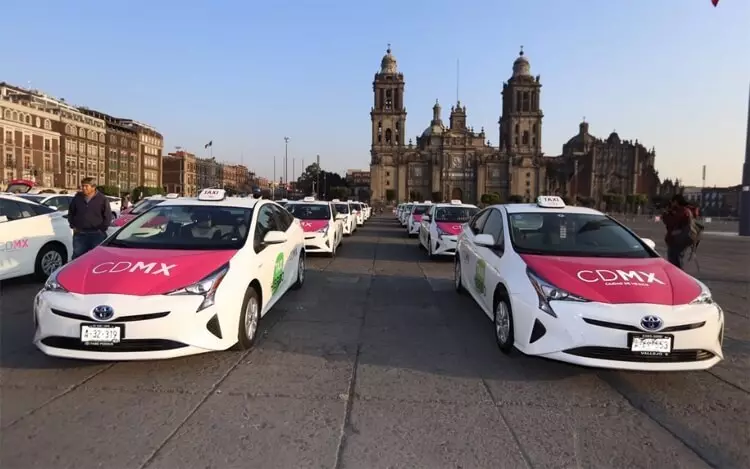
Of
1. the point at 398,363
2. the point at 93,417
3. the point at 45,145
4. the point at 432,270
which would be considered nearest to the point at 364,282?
the point at 432,270

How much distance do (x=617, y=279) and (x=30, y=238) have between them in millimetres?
8643

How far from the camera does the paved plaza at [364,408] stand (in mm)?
3170

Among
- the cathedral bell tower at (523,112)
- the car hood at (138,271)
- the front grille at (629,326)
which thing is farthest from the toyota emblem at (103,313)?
the cathedral bell tower at (523,112)

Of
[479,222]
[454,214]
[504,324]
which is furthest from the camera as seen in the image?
[454,214]

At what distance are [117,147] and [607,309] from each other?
370 ft

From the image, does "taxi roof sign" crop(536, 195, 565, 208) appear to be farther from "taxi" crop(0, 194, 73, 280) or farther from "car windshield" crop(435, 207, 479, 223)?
"taxi" crop(0, 194, 73, 280)

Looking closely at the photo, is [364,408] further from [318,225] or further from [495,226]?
[318,225]

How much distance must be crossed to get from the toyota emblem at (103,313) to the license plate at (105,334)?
57 millimetres

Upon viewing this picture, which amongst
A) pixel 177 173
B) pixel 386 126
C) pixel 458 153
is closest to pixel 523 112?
pixel 458 153

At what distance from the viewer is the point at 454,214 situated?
1404 centimetres

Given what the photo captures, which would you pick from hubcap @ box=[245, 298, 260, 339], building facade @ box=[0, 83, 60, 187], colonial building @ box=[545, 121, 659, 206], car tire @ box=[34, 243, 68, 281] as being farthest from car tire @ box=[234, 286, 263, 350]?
colonial building @ box=[545, 121, 659, 206]

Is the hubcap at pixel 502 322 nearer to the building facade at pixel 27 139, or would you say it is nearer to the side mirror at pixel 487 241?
the side mirror at pixel 487 241

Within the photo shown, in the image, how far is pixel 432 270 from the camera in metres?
11.5

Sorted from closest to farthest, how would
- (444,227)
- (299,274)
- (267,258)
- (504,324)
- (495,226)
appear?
(504,324), (267,258), (495,226), (299,274), (444,227)
